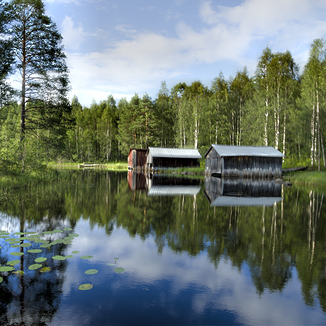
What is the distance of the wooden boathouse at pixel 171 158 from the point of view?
43.4 m

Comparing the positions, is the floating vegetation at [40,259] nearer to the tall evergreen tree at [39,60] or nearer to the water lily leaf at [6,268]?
the water lily leaf at [6,268]

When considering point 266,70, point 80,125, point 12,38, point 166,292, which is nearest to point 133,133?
point 80,125

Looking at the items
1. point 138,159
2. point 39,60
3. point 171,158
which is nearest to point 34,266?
point 39,60

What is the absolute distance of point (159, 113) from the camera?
224 feet

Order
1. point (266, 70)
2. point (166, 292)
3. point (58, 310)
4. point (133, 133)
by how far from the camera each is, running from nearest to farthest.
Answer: point (58, 310) < point (166, 292) < point (266, 70) < point (133, 133)

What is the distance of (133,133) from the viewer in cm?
6638

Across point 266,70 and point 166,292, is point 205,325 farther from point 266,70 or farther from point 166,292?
point 266,70

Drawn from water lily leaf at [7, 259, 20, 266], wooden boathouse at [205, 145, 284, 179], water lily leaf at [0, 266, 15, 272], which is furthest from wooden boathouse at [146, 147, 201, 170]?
water lily leaf at [0, 266, 15, 272]

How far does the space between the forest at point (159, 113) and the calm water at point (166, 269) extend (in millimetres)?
11101

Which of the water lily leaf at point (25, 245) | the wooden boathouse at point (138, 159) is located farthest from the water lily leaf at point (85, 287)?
the wooden boathouse at point (138, 159)

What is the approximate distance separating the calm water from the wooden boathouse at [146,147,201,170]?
31.5 m

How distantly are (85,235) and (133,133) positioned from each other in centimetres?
5879

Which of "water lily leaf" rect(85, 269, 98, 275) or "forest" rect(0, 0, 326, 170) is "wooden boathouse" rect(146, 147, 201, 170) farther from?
"water lily leaf" rect(85, 269, 98, 275)

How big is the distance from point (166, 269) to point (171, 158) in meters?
38.3
